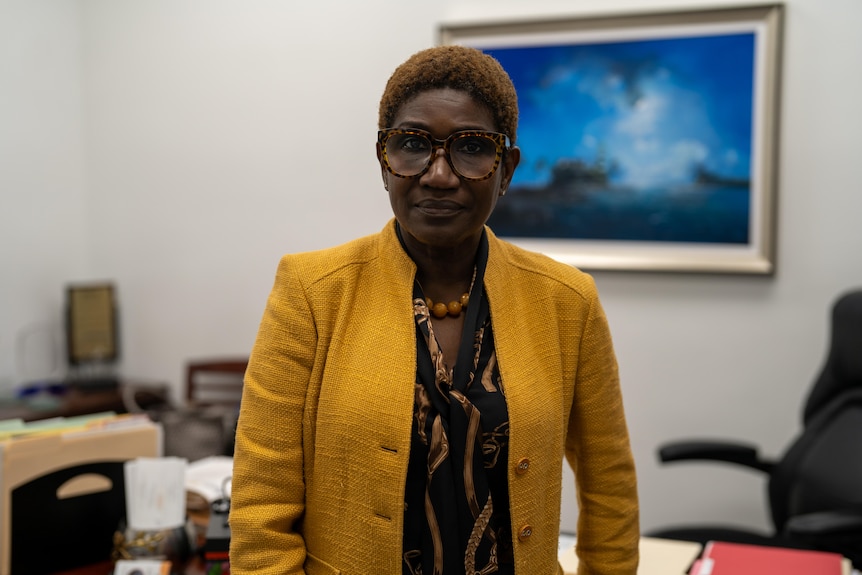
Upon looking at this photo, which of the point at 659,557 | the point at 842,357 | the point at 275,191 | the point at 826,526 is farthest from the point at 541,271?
the point at 275,191

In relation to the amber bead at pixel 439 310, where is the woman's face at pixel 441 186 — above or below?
above

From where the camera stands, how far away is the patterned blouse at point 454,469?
1057 mm

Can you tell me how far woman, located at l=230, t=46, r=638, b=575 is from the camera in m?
1.05

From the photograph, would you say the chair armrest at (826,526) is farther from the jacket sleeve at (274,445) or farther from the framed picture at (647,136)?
→ the jacket sleeve at (274,445)

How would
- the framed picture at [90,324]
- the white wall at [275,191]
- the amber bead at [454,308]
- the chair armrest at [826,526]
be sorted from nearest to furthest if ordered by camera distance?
the amber bead at [454,308], the chair armrest at [826,526], the white wall at [275,191], the framed picture at [90,324]

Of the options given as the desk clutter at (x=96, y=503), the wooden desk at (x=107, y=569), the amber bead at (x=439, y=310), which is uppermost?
the amber bead at (x=439, y=310)

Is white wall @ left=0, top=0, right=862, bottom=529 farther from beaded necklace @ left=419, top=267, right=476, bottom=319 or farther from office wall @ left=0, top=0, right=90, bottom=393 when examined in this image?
beaded necklace @ left=419, top=267, right=476, bottom=319

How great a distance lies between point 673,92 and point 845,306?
970mm

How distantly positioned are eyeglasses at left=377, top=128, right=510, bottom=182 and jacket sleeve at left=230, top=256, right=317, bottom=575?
8.3 inches

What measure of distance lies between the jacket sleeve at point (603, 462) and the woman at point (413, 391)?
72mm

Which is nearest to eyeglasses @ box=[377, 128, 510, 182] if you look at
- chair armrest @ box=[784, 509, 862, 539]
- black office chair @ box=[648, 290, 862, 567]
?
chair armrest @ box=[784, 509, 862, 539]

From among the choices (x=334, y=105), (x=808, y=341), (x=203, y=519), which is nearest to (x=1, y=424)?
(x=203, y=519)

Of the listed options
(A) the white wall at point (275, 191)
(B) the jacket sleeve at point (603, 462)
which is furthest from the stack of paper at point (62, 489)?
(A) the white wall at point (275, 191)

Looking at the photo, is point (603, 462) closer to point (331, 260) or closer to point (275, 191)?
point (331, 260)
